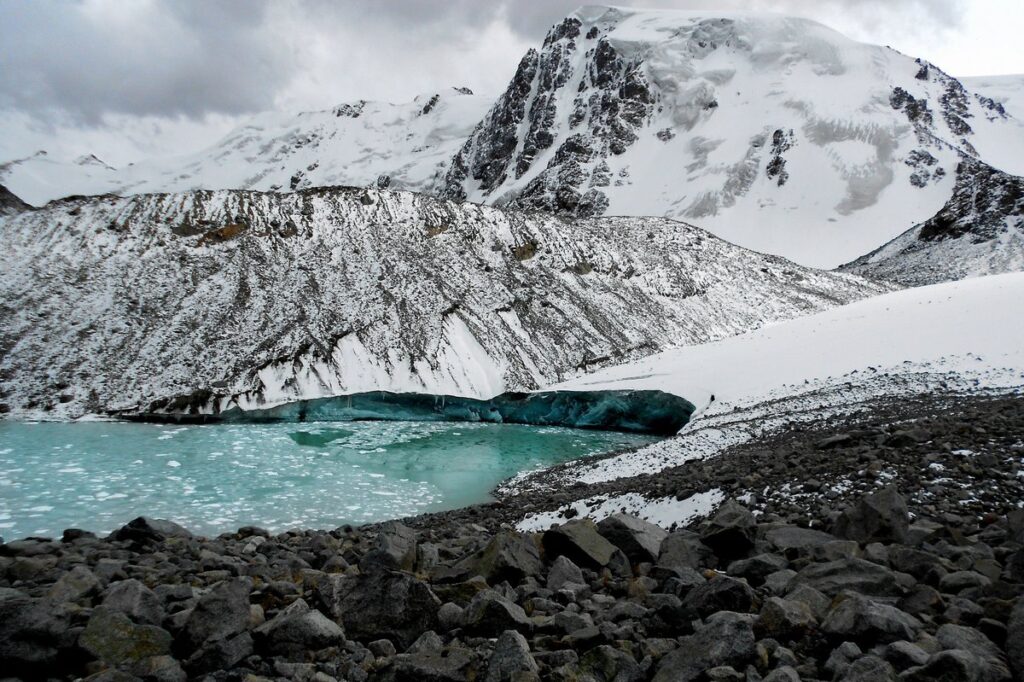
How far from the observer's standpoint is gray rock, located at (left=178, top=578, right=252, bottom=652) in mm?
4055

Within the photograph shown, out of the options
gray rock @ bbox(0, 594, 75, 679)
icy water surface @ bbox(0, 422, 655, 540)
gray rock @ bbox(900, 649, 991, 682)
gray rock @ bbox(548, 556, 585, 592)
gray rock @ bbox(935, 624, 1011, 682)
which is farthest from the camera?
icy water surface @ bbox(0, 422, 655, 540)

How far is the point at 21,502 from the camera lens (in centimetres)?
1449

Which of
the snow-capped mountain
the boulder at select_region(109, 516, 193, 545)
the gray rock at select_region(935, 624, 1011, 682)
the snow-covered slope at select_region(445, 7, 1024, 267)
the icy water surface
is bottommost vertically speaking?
the icy water surface

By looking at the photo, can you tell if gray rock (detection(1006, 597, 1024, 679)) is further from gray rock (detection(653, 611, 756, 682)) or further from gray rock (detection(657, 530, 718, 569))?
gray rock (detection(657, 530, 718, 569))

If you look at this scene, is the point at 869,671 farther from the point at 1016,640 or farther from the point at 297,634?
the point at 297,634

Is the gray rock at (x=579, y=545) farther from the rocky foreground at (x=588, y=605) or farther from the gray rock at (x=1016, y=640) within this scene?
the gray rock at (x=1016, y=640)

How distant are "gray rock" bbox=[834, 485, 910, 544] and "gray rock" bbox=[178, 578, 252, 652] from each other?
5.22 meters

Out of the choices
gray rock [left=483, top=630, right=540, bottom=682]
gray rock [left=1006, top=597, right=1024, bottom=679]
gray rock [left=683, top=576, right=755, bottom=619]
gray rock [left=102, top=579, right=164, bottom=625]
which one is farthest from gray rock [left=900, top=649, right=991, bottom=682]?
gray rock [left=102, top=579, right=164, bottom=625]

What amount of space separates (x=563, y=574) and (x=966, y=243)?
9248cm

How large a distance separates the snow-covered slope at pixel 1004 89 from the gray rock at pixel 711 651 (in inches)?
7682

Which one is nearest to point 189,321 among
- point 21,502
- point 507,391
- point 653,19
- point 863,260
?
point 507,391

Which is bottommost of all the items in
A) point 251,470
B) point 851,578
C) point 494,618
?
point 251,470

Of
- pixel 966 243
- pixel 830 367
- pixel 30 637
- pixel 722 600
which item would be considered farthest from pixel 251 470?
pixel 966 243

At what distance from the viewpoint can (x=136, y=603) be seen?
4469 millimetres
